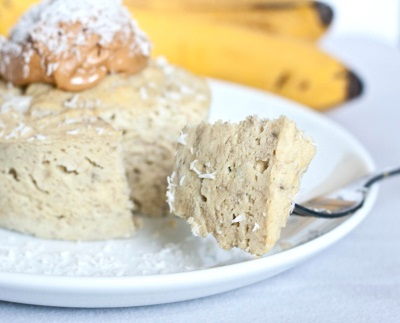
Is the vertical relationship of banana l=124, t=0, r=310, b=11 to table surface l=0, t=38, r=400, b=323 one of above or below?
above

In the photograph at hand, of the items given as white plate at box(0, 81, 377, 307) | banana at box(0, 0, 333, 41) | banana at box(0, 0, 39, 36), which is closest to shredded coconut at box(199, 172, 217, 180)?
white plate at box(0, 81, 377, 307)

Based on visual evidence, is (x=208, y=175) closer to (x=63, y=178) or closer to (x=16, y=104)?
(x=63, y=178)

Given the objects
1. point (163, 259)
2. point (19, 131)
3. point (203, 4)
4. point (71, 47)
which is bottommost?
point (163, 259)

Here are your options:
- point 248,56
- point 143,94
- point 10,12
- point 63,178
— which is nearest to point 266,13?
point 248,56

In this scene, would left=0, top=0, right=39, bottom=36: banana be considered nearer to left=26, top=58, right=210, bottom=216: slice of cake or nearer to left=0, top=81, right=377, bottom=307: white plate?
left=26, top=58, right=210, bottom=216: slice of cake

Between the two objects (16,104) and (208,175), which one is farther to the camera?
(16,104)
